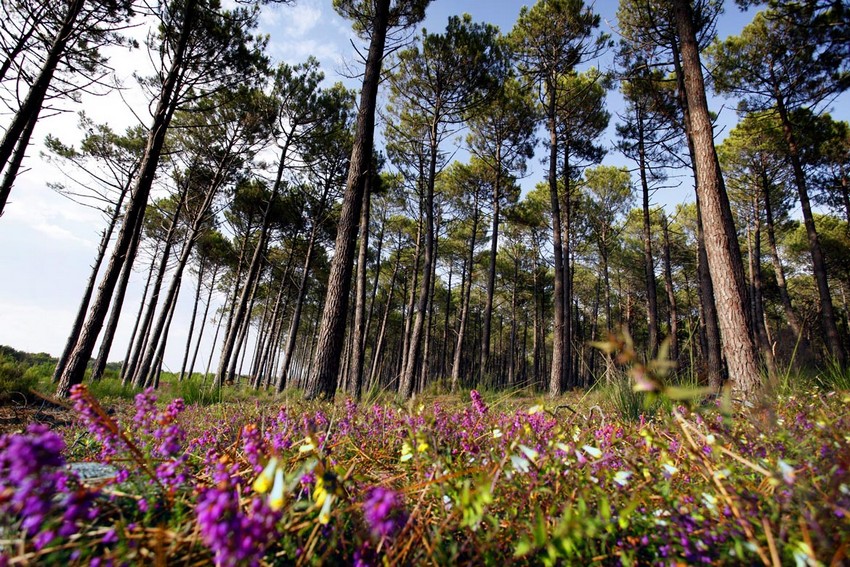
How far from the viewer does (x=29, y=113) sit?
6.43 meters

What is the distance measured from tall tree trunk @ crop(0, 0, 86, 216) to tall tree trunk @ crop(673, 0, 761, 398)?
35.1 feet

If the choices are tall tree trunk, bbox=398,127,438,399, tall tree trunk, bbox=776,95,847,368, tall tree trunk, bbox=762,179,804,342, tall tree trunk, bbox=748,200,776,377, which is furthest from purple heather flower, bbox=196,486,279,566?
tall tree trunk, bbox=762,179,804,342

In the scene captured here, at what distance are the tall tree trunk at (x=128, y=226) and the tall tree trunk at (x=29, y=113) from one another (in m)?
1.65

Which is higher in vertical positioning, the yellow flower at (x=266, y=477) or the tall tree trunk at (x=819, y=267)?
the tall tree trunk at (x=819, y=267)

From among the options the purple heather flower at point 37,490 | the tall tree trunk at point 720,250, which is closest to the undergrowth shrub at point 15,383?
the purple heather flower at point 37,490

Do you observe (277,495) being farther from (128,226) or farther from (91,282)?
(91,282)

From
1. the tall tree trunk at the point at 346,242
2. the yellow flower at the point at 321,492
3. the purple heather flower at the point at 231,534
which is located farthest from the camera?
the tall tree trunk at the point at 346,242

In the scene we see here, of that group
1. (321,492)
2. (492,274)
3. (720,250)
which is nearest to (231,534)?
(321,492)

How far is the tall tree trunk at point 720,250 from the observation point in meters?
5.24

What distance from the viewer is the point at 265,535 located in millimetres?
652

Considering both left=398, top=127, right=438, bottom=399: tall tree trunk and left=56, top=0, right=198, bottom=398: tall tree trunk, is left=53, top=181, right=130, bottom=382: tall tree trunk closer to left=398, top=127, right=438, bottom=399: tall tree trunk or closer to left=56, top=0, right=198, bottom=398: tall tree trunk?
left=56, top=0, right=198, bottom=398: tall tree trunk

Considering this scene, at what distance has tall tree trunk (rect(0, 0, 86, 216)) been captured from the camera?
6258 mm

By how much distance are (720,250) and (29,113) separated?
1113 centimetres

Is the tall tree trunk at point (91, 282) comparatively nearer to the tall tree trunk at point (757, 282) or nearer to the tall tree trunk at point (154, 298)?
the tall tree trunk at point (154, 298)
